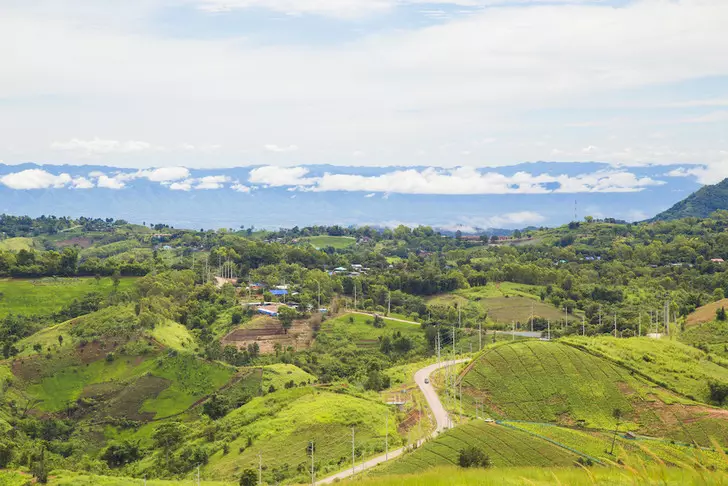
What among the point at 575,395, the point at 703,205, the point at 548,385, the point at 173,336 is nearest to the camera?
the point at 575,395

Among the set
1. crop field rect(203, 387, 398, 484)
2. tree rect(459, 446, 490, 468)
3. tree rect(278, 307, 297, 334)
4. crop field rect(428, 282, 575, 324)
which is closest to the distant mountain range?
crop field rect(428, 282, 575, 324)

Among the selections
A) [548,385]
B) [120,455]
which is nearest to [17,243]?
[120,455]

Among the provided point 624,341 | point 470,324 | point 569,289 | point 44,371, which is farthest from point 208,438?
point 569,289


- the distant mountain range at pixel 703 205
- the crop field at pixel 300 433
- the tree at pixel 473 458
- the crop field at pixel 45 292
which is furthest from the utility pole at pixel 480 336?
the distant mountain range at pixel 703 205

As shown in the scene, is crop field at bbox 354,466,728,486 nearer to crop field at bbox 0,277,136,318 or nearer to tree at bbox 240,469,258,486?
tree at bbox 240,469,258,486

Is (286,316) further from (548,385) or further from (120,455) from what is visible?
(548,385)
